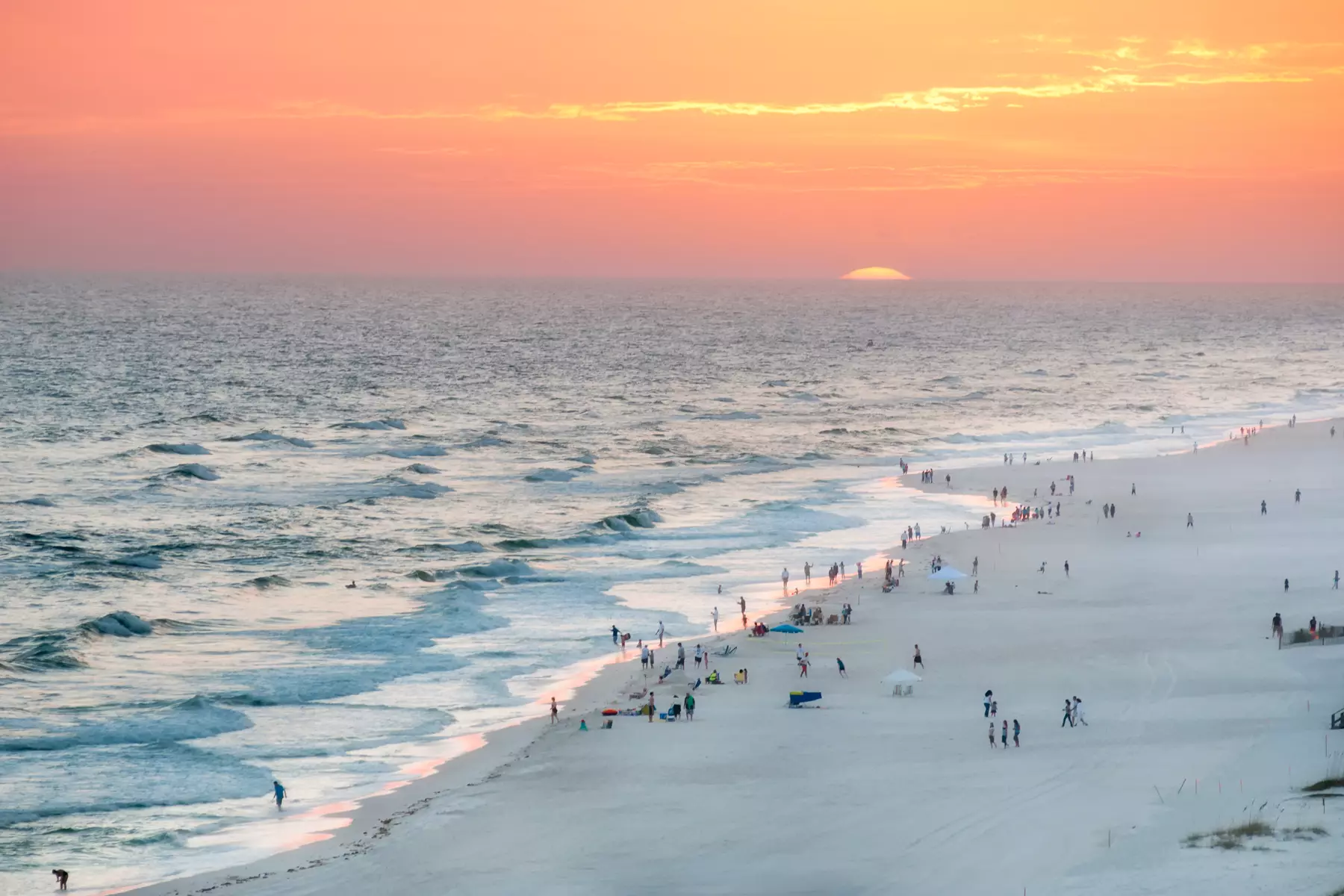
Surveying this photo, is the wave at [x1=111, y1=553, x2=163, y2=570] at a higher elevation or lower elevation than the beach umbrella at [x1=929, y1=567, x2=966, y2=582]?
lower

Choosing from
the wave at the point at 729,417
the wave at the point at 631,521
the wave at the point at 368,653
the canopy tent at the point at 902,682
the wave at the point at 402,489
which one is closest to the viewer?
the canopy tent at the point at 902,682

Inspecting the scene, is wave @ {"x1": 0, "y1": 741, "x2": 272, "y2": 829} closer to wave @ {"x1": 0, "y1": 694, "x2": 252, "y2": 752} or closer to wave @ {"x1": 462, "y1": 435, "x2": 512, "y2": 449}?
wave @ {"x1": 0, "y1": 694, "x2": 252, "y2": 752}

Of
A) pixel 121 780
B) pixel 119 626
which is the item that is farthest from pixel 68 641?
pixel 121 780

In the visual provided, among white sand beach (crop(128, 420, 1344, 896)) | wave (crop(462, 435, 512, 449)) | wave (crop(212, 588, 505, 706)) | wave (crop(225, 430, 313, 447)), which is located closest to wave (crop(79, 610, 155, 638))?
wave (crop(212, 588, 505, 706))

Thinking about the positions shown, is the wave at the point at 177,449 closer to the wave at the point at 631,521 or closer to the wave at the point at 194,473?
the wave at the point at 194,473

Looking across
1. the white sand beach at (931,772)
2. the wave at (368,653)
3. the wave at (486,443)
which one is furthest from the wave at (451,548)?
the wave at (486,443)

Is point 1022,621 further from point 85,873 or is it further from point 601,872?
point 85,873
